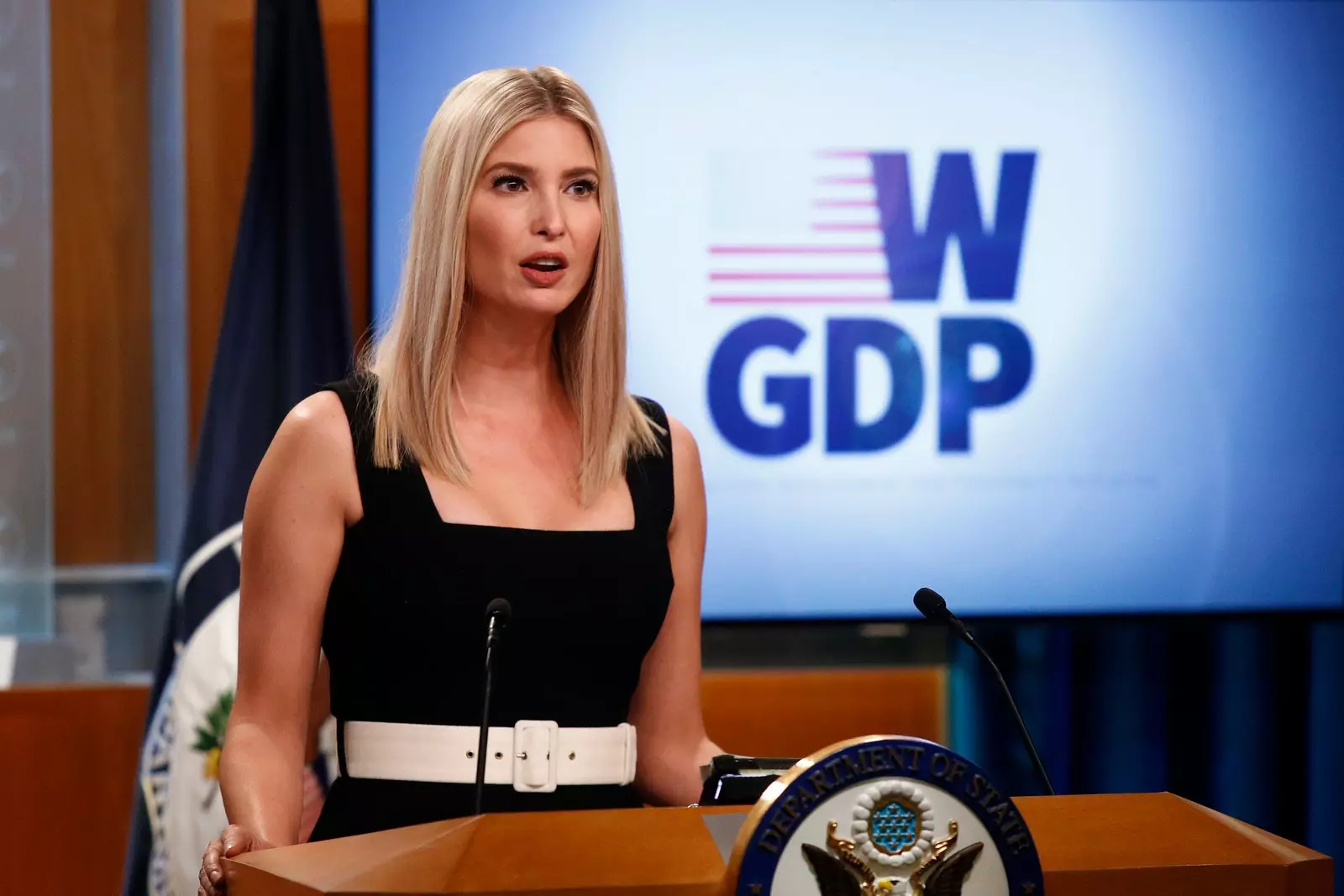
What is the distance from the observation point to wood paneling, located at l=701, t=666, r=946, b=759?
345cm

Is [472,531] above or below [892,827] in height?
above

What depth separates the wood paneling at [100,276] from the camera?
3.18 m

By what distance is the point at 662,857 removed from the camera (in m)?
1.08

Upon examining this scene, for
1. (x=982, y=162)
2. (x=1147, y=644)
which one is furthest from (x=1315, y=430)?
(x=982, y=162)

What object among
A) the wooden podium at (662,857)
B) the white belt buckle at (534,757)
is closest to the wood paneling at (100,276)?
the white belt buckle at (534,757)

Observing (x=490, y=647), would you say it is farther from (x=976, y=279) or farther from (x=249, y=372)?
(x=976, y=279)

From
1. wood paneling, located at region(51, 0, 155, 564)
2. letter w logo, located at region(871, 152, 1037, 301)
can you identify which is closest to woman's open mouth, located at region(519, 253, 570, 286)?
letter w logo, located at region(871, 152, 1037, 301)

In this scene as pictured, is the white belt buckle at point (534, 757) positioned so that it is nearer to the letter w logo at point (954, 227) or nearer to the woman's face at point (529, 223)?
the woman's face at point (529, 223)

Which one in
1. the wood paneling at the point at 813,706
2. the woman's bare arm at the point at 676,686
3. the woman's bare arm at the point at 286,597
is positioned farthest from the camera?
the wood paneling at the point at 813,706

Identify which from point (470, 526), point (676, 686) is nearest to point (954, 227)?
point (676, 686)

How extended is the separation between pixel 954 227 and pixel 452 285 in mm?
1740

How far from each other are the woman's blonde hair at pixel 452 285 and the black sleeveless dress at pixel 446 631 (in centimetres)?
4

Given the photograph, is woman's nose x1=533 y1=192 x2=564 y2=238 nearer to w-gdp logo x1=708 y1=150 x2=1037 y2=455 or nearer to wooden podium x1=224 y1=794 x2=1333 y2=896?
wooden podium x1=224 y1=794 x2=1333 y2=896

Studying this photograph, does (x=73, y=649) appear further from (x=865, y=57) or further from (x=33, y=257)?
(x=865, y=57)
